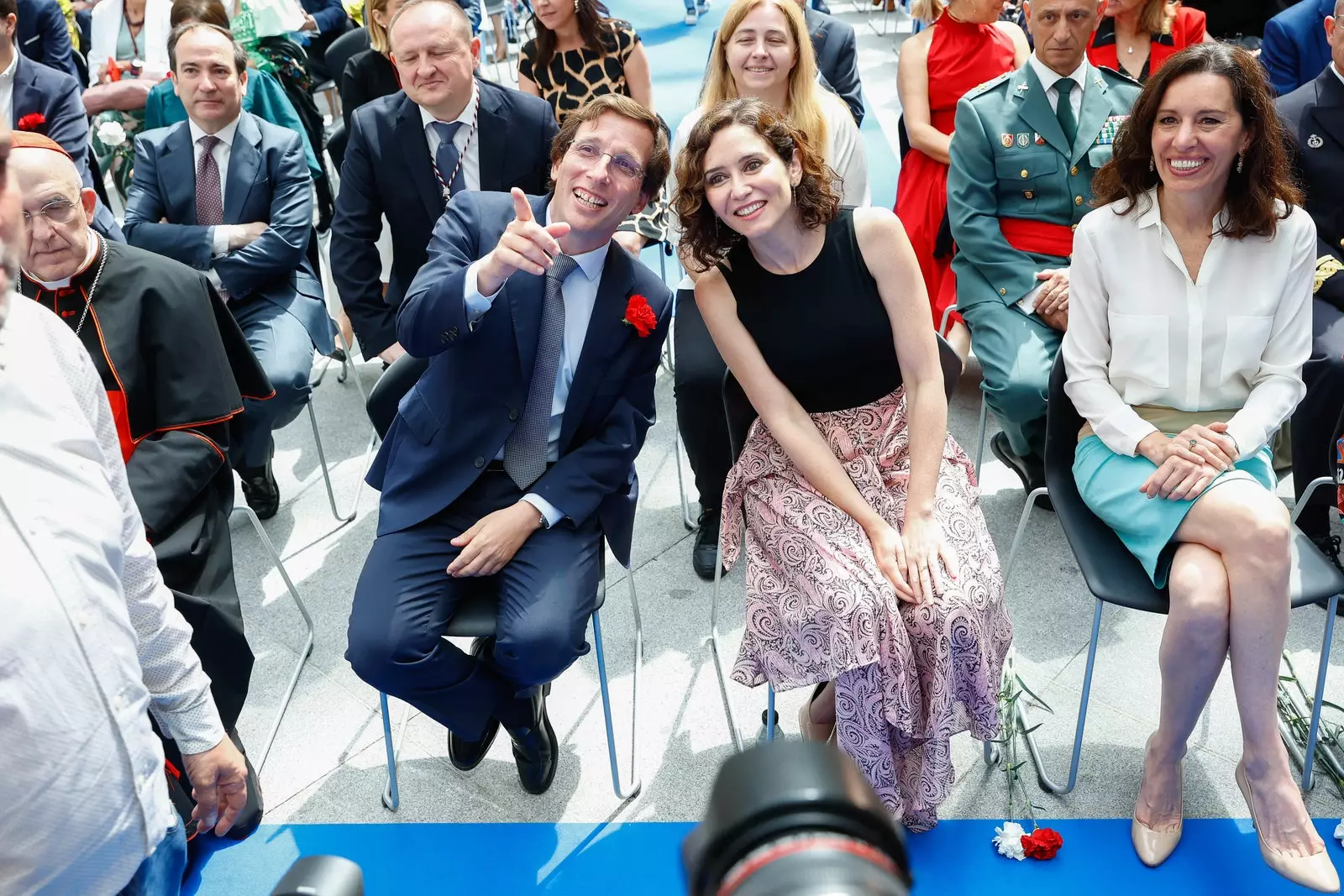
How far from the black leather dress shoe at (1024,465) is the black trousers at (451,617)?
1598 millimetres

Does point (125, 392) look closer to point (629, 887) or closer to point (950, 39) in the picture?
point (629, 887)

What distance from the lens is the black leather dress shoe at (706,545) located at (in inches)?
133

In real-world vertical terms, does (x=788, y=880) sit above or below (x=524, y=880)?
above

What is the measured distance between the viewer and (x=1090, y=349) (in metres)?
2.60

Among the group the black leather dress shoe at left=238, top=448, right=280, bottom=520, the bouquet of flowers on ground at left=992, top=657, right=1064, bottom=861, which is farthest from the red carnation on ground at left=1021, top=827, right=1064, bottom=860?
the black leather dress shoe at left=238, top=448, right=280, bottom=520

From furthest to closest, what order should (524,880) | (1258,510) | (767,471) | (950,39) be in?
(950,39) < (767,471) < (524,880) < (1258,510)

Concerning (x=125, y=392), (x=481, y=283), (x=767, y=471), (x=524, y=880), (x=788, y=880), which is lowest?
(x=524, y=880)

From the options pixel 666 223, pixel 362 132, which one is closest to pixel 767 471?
pixel 666 223

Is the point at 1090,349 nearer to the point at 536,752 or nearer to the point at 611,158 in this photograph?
the point at 611,158

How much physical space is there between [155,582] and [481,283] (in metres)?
1.05

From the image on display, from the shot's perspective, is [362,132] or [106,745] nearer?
[106,745]

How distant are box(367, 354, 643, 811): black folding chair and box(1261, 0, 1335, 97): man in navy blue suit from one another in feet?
10.2

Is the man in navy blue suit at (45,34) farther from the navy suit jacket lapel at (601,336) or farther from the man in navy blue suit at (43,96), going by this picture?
the navy suit jacket lapel at (601,336)

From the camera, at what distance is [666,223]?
3.56 metres
